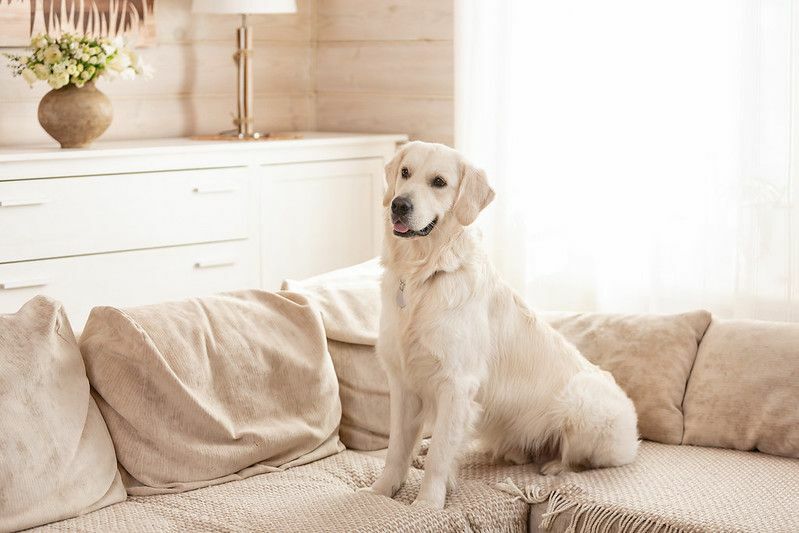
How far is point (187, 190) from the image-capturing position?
13.0 feet

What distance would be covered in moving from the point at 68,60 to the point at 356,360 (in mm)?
1683

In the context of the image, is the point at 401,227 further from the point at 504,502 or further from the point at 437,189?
the point at 504,502

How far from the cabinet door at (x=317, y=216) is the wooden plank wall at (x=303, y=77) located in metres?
0.38

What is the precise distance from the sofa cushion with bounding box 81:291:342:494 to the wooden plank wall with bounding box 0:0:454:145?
189 cm

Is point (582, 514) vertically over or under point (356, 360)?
under

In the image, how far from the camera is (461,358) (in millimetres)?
2422

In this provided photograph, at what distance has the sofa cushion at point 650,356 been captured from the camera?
2.80 m

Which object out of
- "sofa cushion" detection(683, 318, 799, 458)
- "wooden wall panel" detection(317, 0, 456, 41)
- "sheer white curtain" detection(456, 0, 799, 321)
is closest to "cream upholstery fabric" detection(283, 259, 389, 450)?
"sofa cushion" detection(683, 318, 799, 458)

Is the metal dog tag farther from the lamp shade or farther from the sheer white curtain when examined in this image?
the lamp shade

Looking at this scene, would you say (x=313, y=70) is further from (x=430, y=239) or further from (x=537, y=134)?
(x=430, y=239)

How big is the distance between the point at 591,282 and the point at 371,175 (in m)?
1.13

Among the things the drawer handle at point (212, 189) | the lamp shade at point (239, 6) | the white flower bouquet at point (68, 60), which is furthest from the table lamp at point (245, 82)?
the white flower bouquet at point (68, 60)

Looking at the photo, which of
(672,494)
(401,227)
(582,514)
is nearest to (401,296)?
(401,227)

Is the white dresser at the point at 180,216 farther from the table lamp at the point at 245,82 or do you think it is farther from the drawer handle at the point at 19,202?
the table lamp at the point at 245,82
